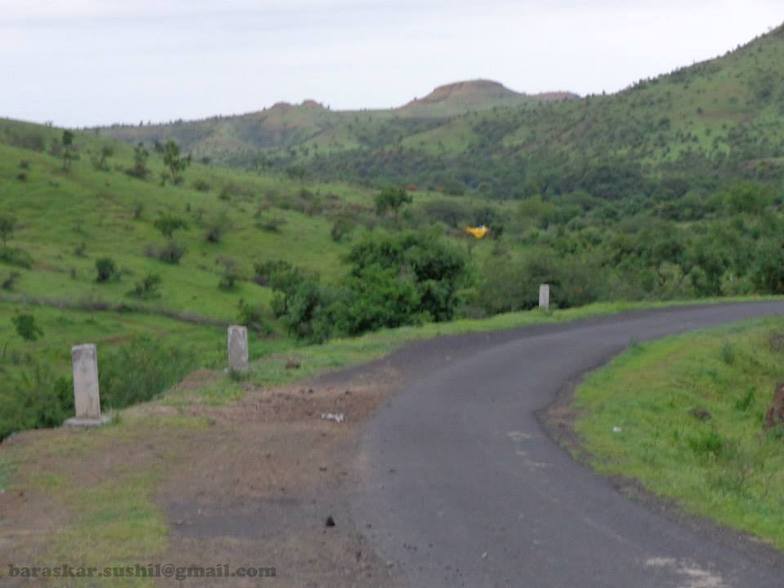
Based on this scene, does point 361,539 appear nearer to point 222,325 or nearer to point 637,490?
point 637,490

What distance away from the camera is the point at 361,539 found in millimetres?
7484

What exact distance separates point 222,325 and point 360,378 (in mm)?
28960

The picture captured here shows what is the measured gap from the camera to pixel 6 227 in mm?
52562

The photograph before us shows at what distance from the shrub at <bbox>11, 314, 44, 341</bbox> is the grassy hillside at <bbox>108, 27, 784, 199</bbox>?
60804mm

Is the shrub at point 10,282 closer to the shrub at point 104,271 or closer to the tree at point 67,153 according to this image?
the shrub at point 104,271

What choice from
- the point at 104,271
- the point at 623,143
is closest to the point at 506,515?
the point at 104,271

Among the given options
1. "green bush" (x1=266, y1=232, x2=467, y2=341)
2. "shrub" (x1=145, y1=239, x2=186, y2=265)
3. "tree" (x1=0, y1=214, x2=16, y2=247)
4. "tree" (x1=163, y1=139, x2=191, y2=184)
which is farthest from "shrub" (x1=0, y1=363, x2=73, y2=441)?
"tree" (x1=163, y1=139, x2=191, y2=184)

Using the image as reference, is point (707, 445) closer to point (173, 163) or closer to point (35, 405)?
point (35, 405)

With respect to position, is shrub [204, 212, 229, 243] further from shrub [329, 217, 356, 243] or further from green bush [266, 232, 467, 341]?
green bush [266, 232, 467, 341]

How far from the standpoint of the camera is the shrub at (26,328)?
3703 centimetres

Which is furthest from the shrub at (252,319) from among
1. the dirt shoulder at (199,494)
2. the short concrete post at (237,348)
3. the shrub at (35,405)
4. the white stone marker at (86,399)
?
the white stone marker at (86,399)

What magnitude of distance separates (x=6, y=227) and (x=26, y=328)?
1702 cm

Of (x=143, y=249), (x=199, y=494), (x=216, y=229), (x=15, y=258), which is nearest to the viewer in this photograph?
(x=199, y=494)

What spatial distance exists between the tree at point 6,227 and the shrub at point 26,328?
45.4 ft
